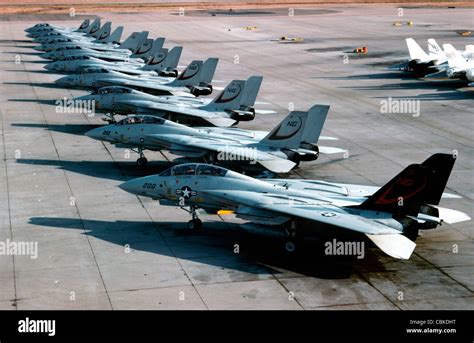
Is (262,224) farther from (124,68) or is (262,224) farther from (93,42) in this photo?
(93,42)

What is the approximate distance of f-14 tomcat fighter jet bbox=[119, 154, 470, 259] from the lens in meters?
24.9

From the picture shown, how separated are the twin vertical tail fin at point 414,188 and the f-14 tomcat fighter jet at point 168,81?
27216 mm

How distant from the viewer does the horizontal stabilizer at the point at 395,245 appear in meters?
23.8

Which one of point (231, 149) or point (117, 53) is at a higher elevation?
point (231, 149)

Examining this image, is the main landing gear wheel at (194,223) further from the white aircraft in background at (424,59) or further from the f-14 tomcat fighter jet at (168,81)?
the white aircraft in background at (424,59)

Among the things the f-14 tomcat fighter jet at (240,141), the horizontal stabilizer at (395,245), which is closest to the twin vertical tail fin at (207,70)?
the f-14 tomcat fighter jet at (240,141)

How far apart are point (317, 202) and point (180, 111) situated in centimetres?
1813

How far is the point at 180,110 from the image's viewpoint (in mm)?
43656

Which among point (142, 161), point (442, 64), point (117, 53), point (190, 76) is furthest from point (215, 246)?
point (117, 53)

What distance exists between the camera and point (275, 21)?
118875mm

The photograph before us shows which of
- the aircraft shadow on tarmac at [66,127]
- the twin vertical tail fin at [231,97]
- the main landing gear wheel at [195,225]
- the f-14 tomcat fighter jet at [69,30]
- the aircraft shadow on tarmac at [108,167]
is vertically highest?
the twin vertical tail fin at [231,97]

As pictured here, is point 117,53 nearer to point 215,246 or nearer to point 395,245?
point 215,246

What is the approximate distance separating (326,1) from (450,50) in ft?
314

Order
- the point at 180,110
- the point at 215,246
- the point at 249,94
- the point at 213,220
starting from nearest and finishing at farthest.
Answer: the point at 215,246 → the point at 213,220 → the point at 180,110 → the point at 249,94
